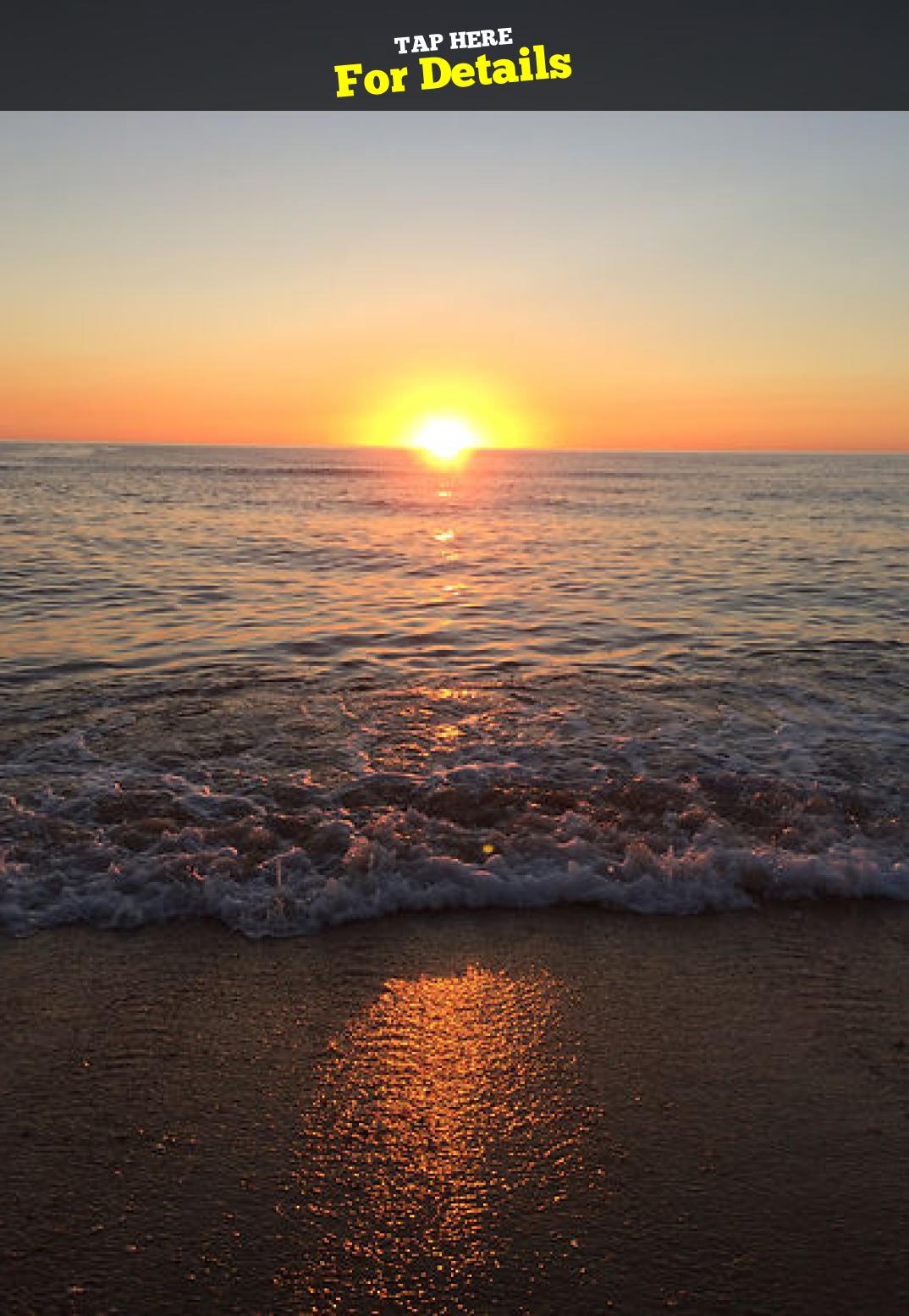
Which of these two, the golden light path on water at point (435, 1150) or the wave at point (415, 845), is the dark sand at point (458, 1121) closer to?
the golden light path on water at point (435, 1150)

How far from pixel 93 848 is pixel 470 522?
113ft

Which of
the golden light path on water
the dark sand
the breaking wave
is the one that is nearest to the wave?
the breaking wave

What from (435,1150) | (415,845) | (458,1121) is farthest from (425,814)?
(435,1150)

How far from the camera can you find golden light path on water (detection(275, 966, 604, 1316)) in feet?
10.3

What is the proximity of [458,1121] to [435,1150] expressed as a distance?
0.67 feet

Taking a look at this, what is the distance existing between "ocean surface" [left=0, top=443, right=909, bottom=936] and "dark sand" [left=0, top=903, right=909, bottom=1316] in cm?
68

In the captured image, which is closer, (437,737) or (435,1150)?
(435,1150)

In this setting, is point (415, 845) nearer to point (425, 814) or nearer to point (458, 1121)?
point (425, 814)

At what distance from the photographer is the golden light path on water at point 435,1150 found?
3.12 m

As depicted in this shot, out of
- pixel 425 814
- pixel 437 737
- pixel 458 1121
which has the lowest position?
pixel 458 1121

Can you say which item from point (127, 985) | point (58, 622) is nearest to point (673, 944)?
point (127, 985)

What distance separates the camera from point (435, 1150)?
368cm

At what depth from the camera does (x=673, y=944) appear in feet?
17.8

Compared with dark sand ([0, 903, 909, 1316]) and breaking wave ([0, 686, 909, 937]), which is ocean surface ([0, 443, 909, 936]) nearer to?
breaking wave ([0, 686, 909, 937])
